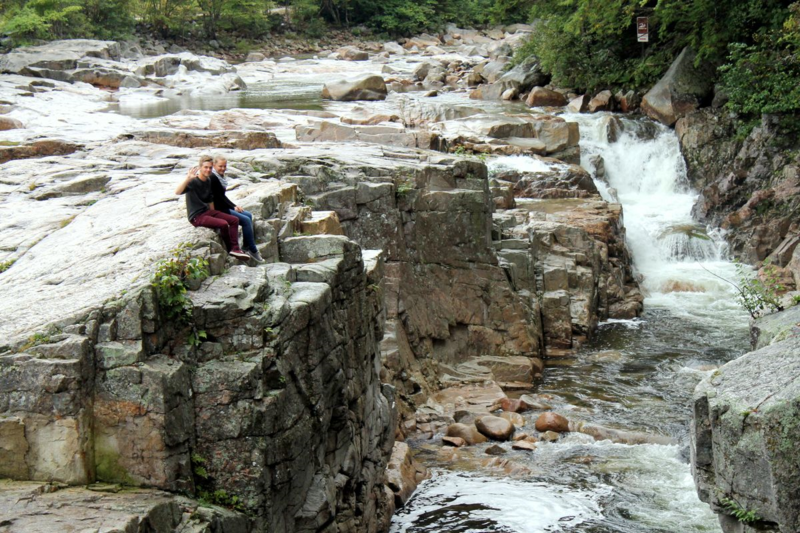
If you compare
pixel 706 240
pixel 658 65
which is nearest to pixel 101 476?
pixel 706 240

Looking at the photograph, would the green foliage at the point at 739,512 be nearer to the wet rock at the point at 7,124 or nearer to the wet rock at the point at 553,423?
the wet rock at the point at 553,423

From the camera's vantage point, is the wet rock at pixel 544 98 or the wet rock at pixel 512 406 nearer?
the wet rock at pixel 512 406

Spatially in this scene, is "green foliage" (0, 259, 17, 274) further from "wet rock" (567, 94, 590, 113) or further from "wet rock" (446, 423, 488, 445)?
"wet rock" (567, 94, 590, 113)

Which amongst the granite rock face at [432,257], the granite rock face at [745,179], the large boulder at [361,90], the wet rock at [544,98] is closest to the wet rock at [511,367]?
the granite rock face at [432,257]

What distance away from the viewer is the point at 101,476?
7.86 m

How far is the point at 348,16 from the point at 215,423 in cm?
6079

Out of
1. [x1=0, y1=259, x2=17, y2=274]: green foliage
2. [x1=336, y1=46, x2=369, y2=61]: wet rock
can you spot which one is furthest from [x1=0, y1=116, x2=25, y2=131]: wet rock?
[x1=336, y1=46, x2=369, y2=61]: wet rock

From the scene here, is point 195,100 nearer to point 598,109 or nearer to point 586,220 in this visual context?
point 598,109

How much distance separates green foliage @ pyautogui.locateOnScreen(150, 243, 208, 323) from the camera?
27.5ft

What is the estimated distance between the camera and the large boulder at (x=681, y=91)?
2825 cm

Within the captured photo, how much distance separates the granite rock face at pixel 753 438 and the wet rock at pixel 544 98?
2433cm

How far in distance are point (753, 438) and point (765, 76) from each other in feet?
61.2

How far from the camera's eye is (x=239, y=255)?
10.0 metres

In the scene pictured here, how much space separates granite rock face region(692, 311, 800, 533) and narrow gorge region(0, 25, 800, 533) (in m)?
0.03
